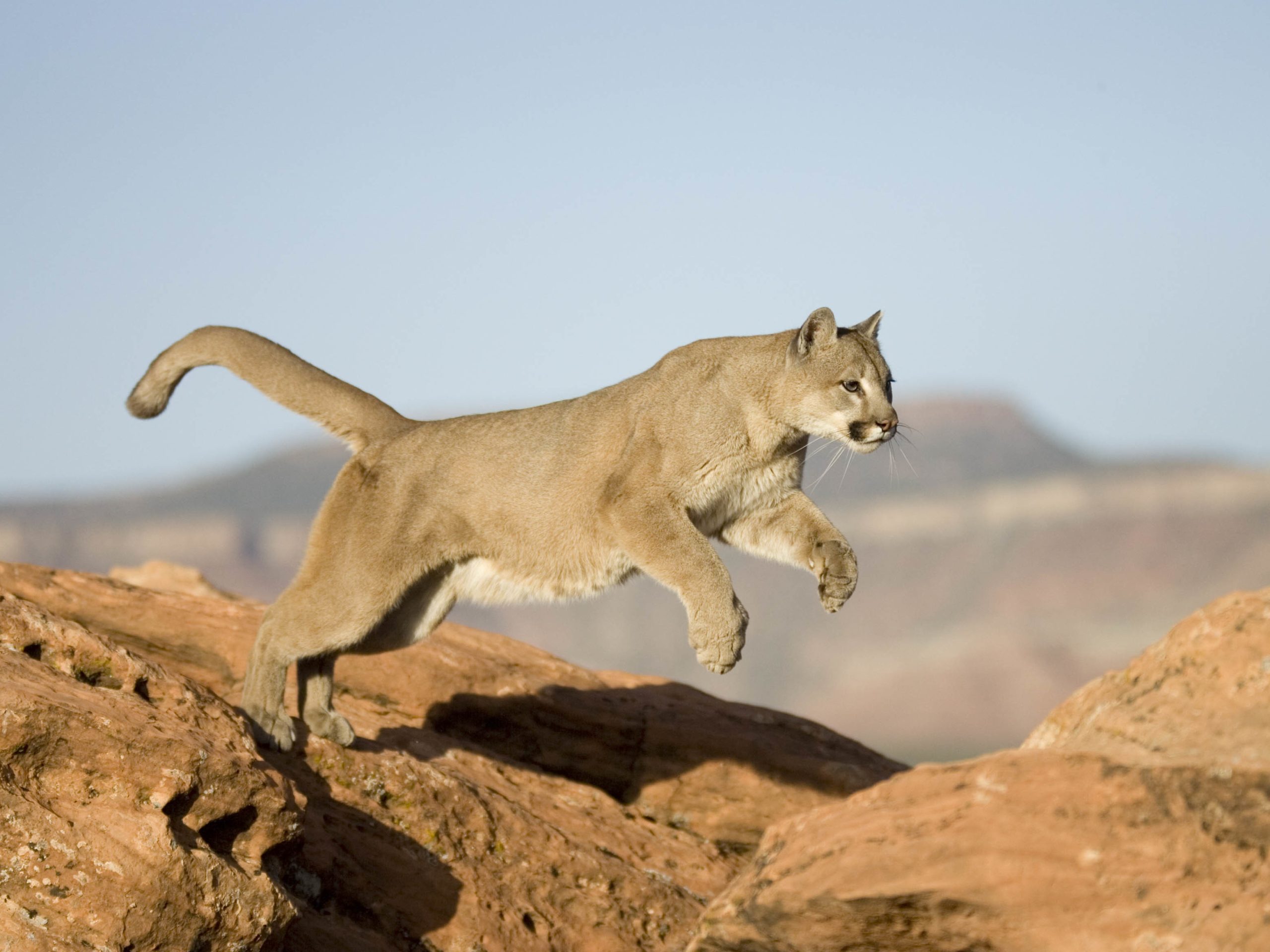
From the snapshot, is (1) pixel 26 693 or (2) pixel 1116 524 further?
(2) pixel 1116 524

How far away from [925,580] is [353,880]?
7847cm

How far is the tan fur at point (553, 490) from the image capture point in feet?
23.7

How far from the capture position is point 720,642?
22.5ft

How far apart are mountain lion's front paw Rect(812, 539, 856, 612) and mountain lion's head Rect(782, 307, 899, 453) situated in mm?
553

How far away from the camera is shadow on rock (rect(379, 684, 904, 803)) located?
9.00 meters

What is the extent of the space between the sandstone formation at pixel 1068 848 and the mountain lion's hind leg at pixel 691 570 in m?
1.84

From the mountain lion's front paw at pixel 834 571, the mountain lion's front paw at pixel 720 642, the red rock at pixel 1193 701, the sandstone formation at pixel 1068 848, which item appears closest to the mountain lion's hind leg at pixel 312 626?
the mountain lion's front paw at pixel 720 642

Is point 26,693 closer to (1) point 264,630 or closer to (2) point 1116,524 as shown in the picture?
(1) point 264,630

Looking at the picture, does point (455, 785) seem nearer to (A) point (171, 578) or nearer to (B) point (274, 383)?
(B) point (274, 383)

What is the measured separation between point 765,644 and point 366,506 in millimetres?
72846

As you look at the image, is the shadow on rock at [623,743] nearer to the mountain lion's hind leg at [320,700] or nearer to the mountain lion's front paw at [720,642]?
the mountain lion's hind leg at [320,700]

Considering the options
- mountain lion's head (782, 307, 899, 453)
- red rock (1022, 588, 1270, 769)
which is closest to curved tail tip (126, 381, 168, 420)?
mountain lion's head (782, 307, 899, 453)

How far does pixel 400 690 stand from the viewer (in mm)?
9180

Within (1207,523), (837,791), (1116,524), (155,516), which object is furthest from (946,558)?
(837,791)
